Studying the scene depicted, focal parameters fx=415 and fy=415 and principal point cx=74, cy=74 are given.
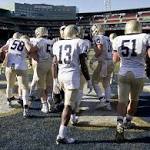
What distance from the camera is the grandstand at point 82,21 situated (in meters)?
75.2

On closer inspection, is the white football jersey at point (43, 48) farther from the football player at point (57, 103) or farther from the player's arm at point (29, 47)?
the football player at point (57, 103)

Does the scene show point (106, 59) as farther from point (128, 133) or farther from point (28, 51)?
point (128, 133)

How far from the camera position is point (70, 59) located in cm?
698

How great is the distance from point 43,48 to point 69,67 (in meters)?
2.59

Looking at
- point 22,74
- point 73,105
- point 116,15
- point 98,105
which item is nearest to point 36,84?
A: point 22,74

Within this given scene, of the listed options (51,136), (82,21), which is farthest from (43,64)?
(82,21)

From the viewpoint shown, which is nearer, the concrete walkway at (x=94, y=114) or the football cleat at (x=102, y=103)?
the concrete walkway at (x=94, y=114)

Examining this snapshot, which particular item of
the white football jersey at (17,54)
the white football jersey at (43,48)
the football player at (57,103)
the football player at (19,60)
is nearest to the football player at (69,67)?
the white football jersey at (43,48)

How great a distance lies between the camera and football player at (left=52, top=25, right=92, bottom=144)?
6910 millimetres

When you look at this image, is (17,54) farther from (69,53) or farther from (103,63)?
(69,53)

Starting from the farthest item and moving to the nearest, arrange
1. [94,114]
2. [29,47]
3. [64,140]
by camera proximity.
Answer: [94,114], [29,47], [64,140]

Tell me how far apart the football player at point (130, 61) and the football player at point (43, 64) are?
2.50 metres

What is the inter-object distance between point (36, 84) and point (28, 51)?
1.20m

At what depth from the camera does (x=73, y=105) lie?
23.3ft
